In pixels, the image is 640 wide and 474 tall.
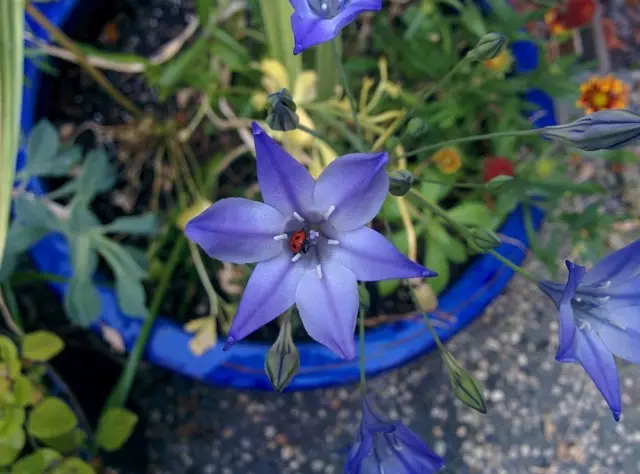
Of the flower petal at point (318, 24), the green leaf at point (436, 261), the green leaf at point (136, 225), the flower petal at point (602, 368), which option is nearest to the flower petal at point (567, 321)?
the flower petal at point (602, 368)

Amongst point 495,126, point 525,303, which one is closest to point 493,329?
point 525,303

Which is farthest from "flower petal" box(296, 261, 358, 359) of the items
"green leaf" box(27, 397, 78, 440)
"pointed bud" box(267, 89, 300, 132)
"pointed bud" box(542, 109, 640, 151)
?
"green leaf" box(27, 397, 78, 440)

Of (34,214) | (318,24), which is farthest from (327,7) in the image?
(34,214)

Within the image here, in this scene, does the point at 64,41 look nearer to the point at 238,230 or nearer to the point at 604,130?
the point at 238,230

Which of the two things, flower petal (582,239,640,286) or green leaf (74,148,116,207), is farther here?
green leaf (74,148,116,207)

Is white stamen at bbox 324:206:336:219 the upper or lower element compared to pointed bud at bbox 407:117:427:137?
upper

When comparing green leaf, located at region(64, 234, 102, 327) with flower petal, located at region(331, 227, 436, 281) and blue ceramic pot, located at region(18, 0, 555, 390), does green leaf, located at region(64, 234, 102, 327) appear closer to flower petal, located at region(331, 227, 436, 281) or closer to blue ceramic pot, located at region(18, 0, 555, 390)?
blue ceramic pot, located at region(18, 0, 555, 390)

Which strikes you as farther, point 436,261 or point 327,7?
point 436,261
